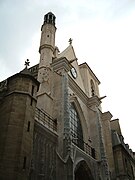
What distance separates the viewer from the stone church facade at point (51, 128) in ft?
33.7

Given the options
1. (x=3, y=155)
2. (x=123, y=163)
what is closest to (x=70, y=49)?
(x=123, y=163)

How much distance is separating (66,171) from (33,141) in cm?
226

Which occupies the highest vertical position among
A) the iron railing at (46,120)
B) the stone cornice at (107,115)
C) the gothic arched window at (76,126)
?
the stone cornice at (107,115)

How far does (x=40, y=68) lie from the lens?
17.2 meters

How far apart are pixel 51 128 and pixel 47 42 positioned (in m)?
8.13

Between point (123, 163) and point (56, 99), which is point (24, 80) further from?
point (123, 163)

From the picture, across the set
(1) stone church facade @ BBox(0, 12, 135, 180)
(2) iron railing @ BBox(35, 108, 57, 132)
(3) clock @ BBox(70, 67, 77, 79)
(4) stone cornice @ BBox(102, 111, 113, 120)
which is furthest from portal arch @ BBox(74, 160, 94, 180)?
(4) stone cornice @ BBox(102, 111, 113, 120)

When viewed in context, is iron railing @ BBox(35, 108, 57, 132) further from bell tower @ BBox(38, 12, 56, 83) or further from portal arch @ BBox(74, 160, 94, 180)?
bell tower @ BBox(38, 12, 56, 83)

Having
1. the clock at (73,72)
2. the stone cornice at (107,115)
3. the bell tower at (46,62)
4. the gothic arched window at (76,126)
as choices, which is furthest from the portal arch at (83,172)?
the stone cornice at (107,115)

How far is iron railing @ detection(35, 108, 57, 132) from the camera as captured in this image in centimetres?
1291

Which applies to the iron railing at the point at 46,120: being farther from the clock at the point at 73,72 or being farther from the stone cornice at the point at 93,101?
the stone cornice at the point at 93,101

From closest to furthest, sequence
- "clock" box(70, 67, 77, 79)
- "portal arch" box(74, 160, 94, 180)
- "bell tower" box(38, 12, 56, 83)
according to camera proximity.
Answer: "portal arch" box(74, 160, 94, 180)
"bell tower" box(38, 12, 56, 83)
"clock" box(70, 67, 77, 79)

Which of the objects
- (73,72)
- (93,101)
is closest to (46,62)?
(73,72)

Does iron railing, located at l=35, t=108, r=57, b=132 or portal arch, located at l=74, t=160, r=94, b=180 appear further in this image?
portal arch, located at l=74, t=160, r=94, b=180
